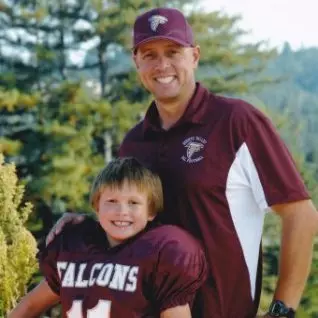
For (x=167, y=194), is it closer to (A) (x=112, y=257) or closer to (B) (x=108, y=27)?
(A) (x=112, y=257)

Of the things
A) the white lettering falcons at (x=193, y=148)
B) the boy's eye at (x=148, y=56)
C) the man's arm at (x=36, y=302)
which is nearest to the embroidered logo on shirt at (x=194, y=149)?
the white lettering falcons at (x=193, y=148)

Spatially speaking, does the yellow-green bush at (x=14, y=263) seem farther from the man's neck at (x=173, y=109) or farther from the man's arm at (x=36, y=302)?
the man's neck at (x=173, y=109)

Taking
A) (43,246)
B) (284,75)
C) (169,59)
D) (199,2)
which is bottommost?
(43,246)

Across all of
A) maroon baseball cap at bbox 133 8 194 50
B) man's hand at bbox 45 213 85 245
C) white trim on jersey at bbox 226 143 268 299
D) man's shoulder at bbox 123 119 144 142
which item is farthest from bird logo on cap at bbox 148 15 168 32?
man's hand at bbox 45 213 85 245

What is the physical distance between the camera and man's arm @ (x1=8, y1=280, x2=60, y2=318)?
7.32 ft

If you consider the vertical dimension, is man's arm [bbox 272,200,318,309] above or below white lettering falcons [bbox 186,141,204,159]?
below

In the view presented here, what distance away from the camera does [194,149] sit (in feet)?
6.80

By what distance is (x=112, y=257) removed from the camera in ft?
6.43

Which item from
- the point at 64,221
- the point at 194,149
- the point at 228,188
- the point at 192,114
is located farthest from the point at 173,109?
the point at 64,221

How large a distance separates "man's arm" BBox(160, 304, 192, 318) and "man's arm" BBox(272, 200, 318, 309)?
0.30 meters

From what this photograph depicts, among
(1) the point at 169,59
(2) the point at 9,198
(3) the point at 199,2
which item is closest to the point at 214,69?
(3) the point at 199,2

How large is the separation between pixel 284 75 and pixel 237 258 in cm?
2045

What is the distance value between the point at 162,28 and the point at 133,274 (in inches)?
29.1

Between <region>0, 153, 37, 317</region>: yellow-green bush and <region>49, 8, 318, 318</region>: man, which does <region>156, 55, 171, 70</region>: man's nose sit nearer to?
<region>49, 8, 318, 318</region>: man
